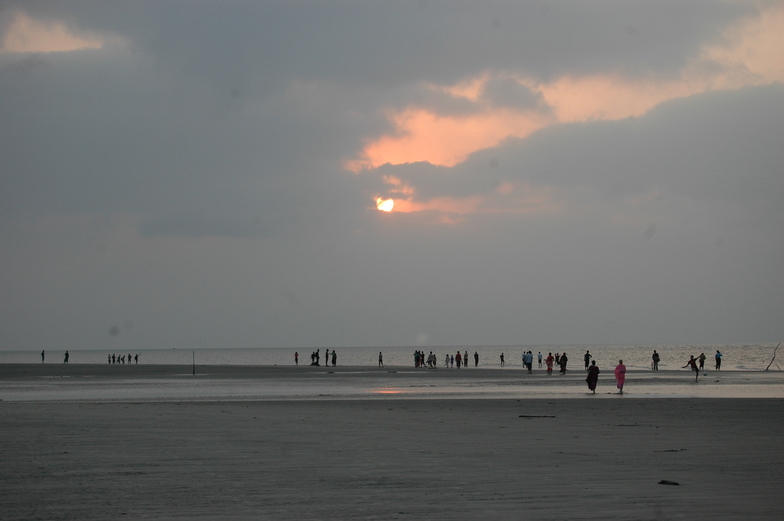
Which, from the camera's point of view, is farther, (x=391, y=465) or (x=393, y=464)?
(x=393, y=464)

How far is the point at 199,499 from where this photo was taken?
1038 cm

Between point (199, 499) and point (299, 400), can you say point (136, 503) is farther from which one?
point (299, 400)

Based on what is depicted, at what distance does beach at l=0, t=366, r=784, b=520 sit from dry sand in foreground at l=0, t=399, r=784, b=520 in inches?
1.4

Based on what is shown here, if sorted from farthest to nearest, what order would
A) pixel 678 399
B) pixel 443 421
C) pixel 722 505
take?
1. pixel 678 399
2. pixel 443 421
3. pixel 722 505

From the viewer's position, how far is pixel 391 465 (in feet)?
44.4

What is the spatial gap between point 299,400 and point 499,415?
441 inches

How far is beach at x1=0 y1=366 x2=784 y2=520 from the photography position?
9820 millimetres

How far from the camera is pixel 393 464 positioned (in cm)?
1365

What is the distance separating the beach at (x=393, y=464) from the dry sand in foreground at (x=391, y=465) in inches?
1.4

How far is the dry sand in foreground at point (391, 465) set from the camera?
980cm

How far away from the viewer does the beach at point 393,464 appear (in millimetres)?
9820

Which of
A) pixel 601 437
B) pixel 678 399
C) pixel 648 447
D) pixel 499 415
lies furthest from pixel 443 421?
pixel 678 399

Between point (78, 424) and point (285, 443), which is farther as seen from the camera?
point (78, 424)

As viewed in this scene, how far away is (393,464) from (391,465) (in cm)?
13
